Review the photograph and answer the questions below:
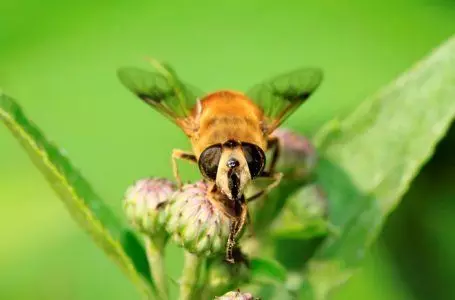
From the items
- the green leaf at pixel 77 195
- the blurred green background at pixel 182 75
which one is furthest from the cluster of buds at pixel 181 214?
the blurred green background at pixel 182 75

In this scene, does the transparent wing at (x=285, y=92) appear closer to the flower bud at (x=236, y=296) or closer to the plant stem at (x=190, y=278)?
the plant stem at (x=190, y=278)

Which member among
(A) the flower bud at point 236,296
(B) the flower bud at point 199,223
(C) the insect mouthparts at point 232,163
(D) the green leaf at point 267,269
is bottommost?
(D) the green leaf at point 267,269

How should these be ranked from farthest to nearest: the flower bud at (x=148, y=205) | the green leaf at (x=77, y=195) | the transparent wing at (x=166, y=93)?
the transparent wing at (x=166, y=93)
the flower bud at (x=148, y=205)
the green leaf at (x=77, y=195)

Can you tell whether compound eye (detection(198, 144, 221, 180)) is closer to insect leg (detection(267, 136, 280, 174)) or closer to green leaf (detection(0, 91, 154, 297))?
green leaf (detection(0, 91, 154, 297))

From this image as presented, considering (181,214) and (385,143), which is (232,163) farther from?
(385,143)

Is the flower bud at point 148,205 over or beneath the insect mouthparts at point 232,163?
beneath

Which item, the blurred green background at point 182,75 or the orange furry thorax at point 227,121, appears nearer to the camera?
the orange furry thorax at point 227,121

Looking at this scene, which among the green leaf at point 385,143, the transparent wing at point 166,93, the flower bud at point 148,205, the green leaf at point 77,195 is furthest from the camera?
the green leaf at point 385,143

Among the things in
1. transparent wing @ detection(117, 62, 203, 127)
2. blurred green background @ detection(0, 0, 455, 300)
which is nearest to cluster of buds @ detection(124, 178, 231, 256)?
transparent wing @ detection(117, 62, 203, 127)
